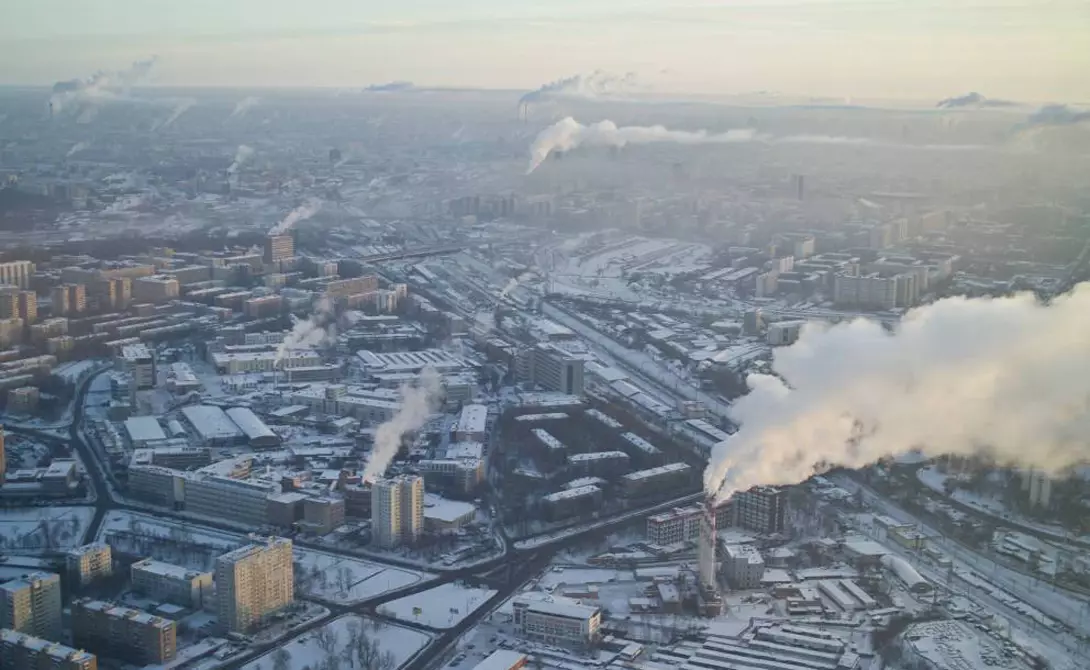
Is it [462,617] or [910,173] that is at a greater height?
[910,173]

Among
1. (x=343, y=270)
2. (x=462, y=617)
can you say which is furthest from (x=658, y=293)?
(x=462, y=617)

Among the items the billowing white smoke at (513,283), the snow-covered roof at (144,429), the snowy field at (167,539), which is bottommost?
the snowy field at (167,539)

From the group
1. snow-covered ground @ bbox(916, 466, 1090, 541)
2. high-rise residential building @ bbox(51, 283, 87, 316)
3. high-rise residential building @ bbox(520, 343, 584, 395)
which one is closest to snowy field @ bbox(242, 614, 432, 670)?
snow-covered ground @ bbox(916, 466, 1090, 541)

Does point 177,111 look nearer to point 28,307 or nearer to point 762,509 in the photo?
point 28,307

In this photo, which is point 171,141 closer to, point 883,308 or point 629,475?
point 883,308

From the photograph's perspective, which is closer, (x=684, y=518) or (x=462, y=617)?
(x=462, y=617)

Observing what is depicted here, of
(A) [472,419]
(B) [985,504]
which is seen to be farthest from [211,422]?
(B) [985,504]

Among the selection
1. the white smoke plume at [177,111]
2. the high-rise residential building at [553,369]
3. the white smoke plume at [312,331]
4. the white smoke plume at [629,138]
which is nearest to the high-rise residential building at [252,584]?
the high-rise residential building at [553,369]

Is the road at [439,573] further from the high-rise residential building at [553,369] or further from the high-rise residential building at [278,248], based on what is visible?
the high-rise residential building at [278,248]
